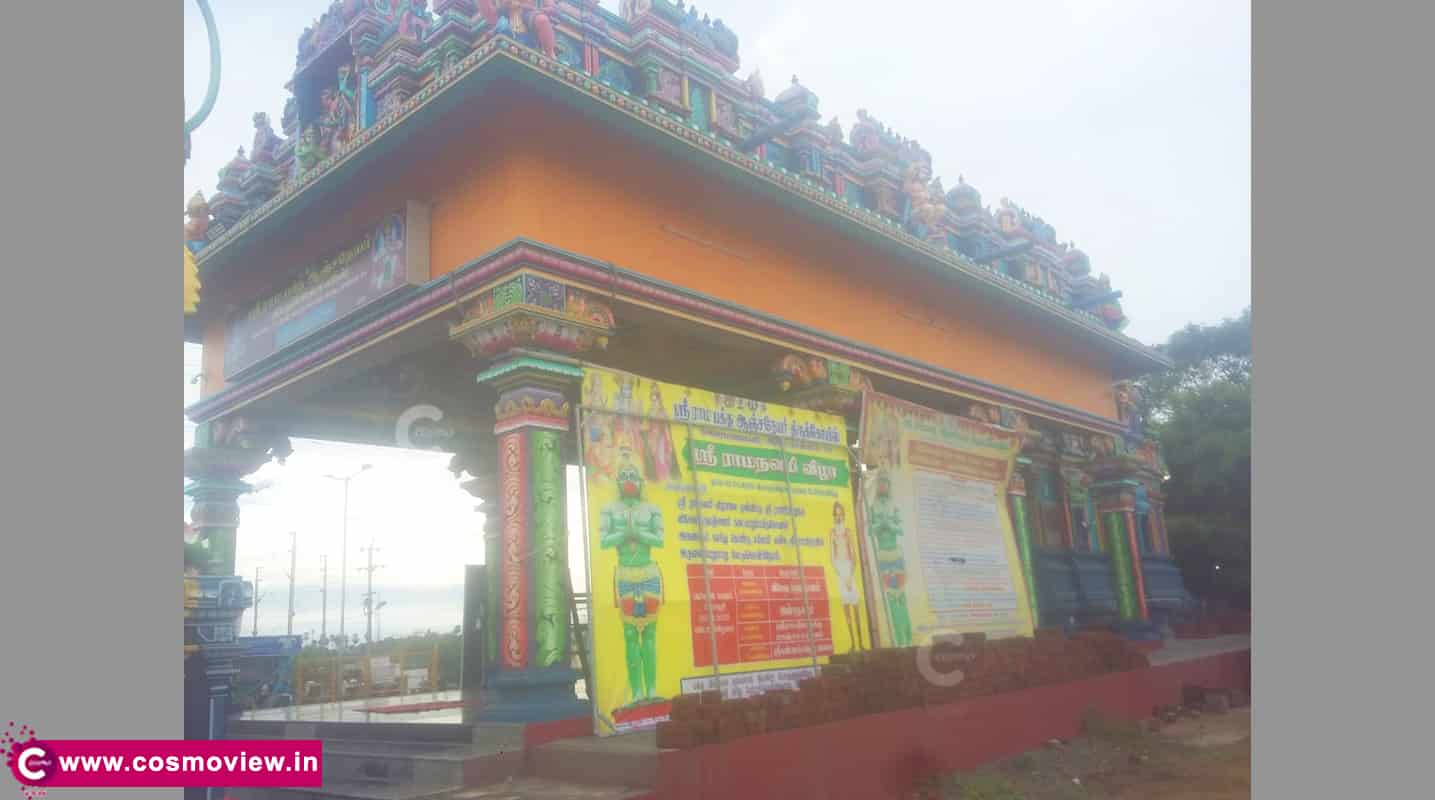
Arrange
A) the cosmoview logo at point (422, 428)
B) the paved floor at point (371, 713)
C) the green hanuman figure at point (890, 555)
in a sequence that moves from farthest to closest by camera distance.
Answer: the cosmoview logo at point (422, 428) → the green hanuman figure at point (890, 555) → the paved floor at point (371, 713)

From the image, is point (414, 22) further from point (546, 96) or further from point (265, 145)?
point (265, 145)

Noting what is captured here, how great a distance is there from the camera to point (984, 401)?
591 inches

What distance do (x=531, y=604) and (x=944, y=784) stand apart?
3.63 meters

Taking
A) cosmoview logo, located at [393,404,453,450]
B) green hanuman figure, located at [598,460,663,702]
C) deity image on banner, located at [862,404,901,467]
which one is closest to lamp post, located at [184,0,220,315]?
green hanuman figure, located at [598,460,663,702]

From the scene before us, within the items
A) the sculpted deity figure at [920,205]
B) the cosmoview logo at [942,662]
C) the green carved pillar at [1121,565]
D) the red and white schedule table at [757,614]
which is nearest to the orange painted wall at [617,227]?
the sculpted deity figure at [920,205]

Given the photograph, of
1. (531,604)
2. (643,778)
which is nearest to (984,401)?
(531,604)

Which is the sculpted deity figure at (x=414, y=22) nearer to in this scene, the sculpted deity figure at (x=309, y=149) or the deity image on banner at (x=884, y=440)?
the sculpted deity figure at (x=309, y=149)

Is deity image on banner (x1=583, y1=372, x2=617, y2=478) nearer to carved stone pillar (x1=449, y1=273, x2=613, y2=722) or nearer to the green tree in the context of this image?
carved stone pillar (x1=449, y1=273, x2=613, y2=722)

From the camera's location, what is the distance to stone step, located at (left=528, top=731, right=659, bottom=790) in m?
6.44

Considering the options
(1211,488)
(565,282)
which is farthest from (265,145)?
(1211,488)

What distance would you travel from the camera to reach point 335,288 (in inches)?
405

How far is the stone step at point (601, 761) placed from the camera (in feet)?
21.1

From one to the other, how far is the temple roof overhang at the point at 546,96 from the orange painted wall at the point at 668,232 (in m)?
0.23
